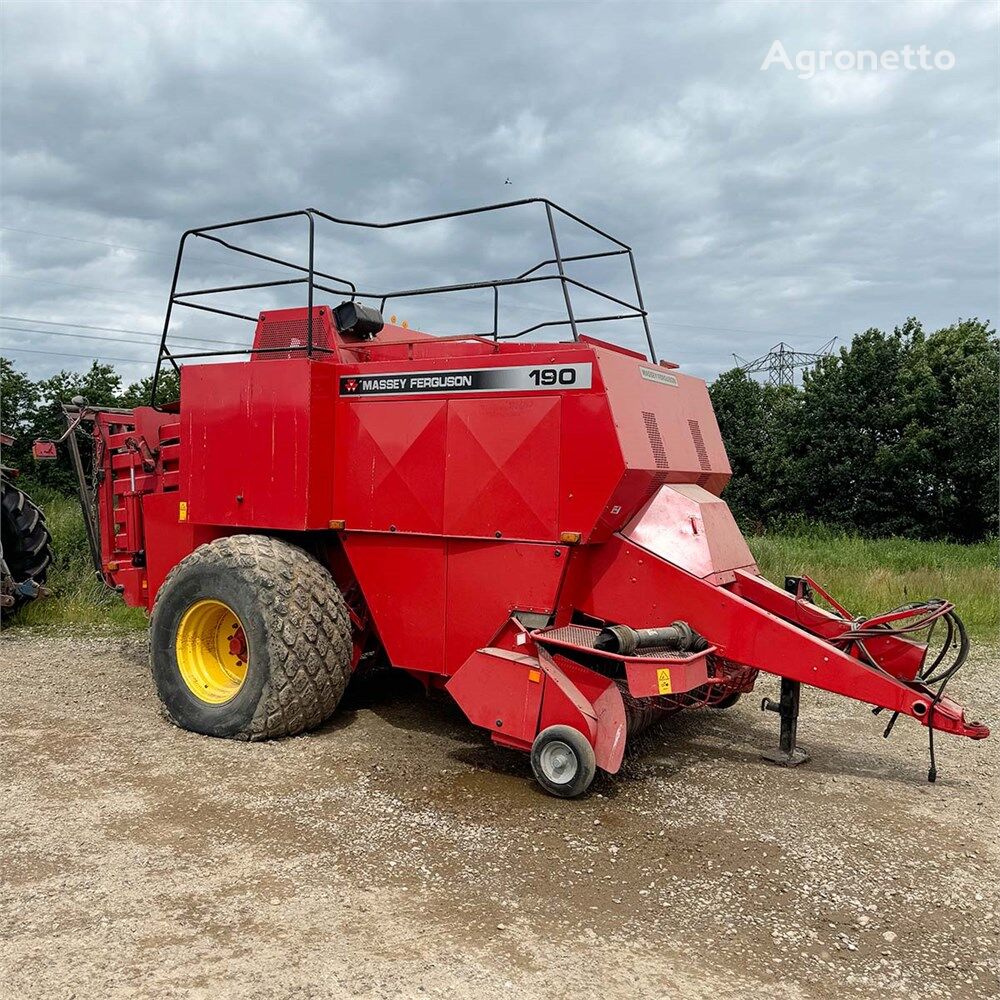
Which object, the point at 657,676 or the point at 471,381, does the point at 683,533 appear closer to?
the point at 657,676

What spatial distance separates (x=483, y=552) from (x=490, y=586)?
21 cm

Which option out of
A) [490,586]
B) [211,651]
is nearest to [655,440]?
[490,586]

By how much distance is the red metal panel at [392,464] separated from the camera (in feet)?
19.0

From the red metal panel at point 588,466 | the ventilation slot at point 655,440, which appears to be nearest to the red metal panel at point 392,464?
the red metal panel at point 588,466

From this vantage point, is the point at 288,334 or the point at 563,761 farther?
the point at 288,334

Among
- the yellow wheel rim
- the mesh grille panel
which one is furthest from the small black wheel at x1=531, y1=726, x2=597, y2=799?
the mesh grille panel

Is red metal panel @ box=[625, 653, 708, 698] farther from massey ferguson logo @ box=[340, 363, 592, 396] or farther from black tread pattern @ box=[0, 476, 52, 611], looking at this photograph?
black tread pattern @ box=[0, 476, 52, 611]

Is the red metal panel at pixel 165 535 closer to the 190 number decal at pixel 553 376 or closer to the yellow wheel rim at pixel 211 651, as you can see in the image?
the yellow wheel rim at pixel 211 651

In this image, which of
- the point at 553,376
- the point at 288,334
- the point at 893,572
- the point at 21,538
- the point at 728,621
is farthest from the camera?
the point at 893,572

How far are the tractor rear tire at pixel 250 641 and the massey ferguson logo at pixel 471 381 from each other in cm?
116

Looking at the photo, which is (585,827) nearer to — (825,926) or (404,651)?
(825,926)

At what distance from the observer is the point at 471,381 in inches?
223

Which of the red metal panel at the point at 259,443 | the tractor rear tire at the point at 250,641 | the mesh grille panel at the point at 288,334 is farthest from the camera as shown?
the mesh grille panel at the point at 288,334

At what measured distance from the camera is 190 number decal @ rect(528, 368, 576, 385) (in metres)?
5.35
